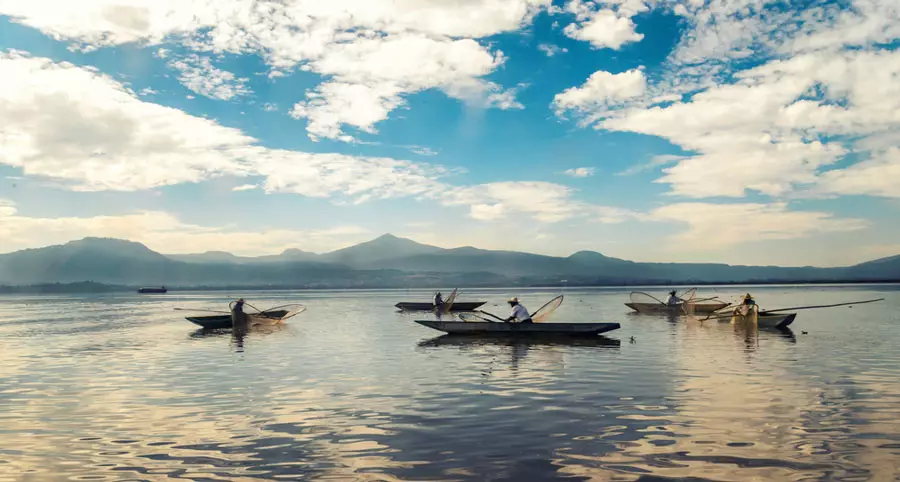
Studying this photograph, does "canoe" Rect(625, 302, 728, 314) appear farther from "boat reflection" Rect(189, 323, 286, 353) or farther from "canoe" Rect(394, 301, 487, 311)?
"boat reflection" Rect(189, 323, 286, 353)

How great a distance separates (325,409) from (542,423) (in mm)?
6512

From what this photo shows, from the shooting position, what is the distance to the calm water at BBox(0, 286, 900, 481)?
12.8 meters

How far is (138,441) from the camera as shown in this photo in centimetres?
1535

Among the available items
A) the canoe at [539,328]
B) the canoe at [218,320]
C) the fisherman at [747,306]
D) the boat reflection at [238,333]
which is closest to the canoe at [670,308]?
the fisherman at [747,306]

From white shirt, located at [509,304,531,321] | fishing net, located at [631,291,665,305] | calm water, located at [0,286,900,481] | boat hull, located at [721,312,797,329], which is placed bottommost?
fishing net, located at [631,291,665,305]

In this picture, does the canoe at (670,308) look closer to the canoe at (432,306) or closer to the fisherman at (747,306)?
the fisherman at (747,306)

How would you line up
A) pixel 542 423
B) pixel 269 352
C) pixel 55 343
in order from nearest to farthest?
pixel 542 423 → pixel 269 352 → pixel 55 343

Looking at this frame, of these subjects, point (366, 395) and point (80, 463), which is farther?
point (366, 395)

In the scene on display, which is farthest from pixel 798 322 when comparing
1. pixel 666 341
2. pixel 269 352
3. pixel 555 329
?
pixel 269 352

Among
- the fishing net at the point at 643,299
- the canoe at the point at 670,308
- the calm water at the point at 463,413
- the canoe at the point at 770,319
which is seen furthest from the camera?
the fishing net at the point at 643,299

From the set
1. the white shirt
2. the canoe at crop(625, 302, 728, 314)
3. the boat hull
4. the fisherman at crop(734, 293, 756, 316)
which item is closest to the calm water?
the white shirt

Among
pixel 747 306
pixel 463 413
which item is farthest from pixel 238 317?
pixel 463 413

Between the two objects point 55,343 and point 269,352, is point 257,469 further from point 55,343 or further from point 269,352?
point 55,343

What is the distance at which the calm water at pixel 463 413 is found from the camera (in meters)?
12.8
